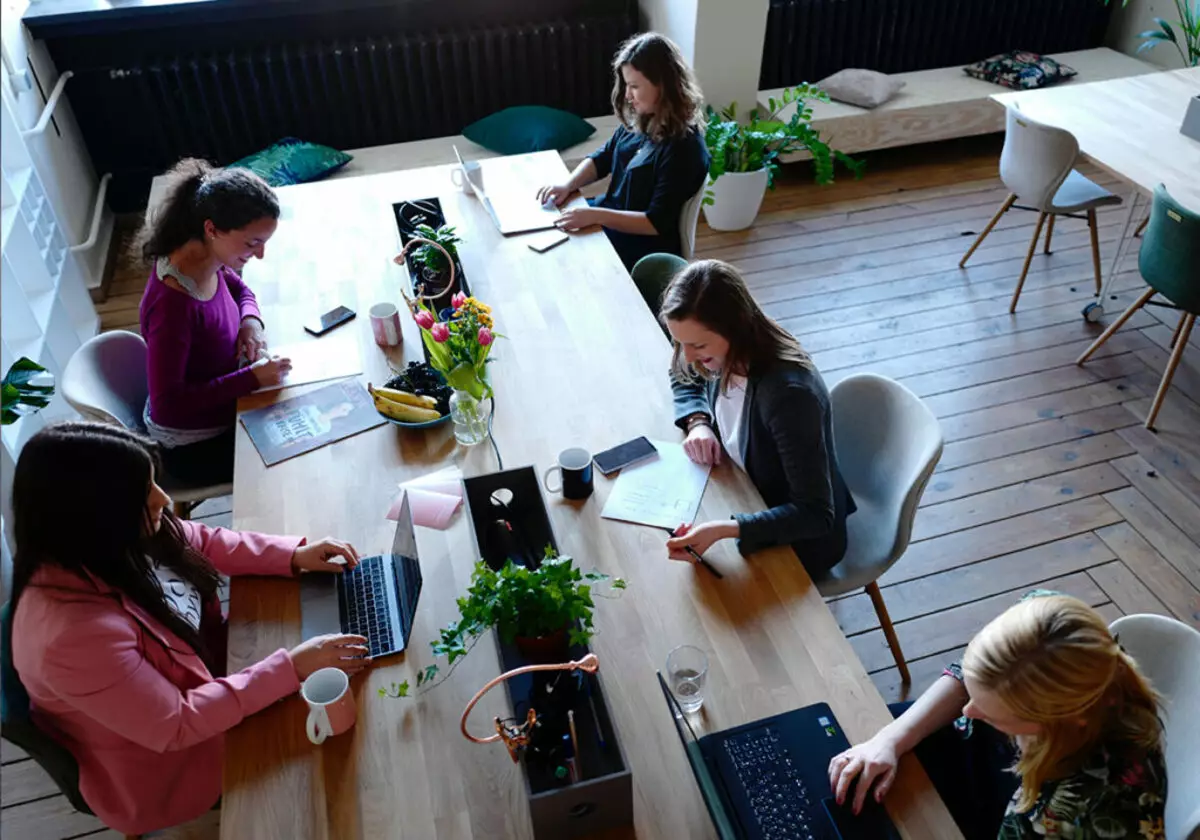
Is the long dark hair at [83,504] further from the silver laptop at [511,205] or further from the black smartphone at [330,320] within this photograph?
the silver laptop at [511,205]

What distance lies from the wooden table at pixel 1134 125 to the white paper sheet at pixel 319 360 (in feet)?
9.41

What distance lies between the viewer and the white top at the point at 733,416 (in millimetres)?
2035

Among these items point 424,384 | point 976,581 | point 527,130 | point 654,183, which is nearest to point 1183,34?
point 527,130

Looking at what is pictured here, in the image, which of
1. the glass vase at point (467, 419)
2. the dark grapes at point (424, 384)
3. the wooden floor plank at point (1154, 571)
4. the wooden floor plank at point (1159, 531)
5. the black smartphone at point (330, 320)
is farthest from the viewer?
the wooden floor plank at point (1159, 531)

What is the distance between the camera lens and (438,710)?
159 centimetres

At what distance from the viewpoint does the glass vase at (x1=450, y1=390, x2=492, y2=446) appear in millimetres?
2139

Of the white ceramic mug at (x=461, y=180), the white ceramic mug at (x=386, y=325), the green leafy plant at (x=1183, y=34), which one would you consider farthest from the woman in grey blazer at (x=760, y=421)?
the green leafy plant at (x=1183, y=34)

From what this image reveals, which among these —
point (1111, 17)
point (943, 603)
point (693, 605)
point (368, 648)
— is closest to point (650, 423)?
point (693, 605)

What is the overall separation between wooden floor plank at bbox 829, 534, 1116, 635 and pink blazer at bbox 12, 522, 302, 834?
1747 millimetres

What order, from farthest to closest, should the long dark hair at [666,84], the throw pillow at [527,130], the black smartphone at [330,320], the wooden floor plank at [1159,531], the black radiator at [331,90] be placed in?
1. the throw pillow at [527,130]
2. the black radiator at [331,90]
3. the long dark hair at [666,84]
4. the wooden floor plank at [1159,531]
5. the black smartphone at [330,320]

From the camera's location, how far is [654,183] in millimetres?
3148

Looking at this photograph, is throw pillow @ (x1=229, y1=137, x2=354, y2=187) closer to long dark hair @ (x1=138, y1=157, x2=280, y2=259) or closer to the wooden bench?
long dark hair @ (x1=138, y1=157, x2=280, y2=259)

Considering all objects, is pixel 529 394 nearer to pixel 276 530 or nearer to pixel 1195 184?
pixel 276 530

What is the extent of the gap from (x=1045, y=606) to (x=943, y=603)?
5.02 feet
